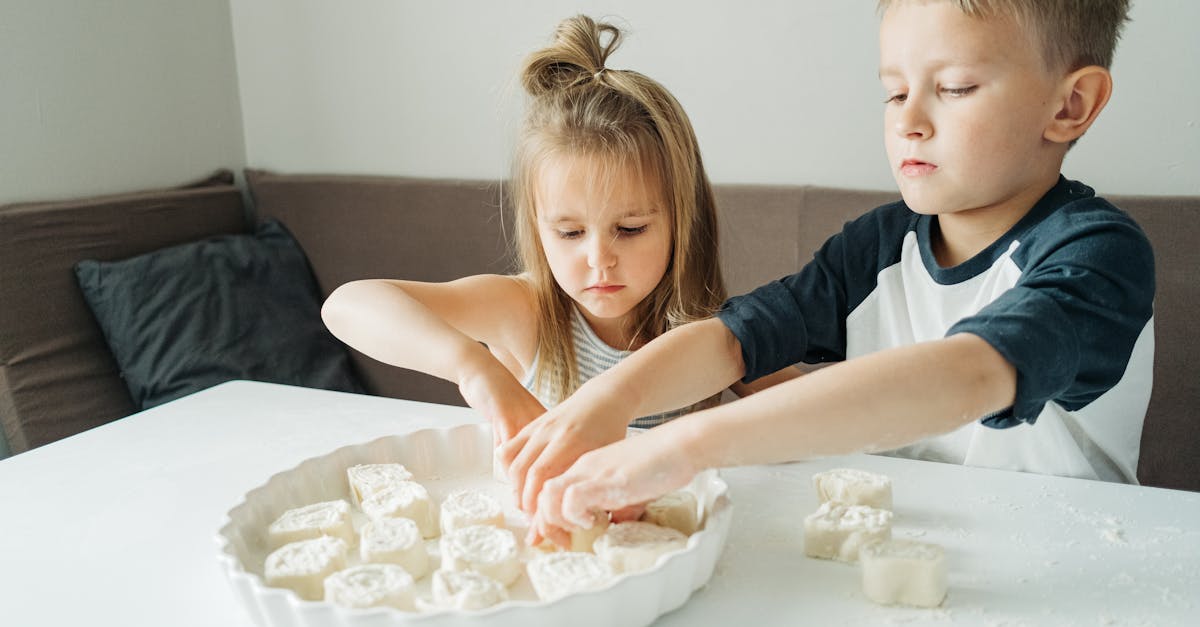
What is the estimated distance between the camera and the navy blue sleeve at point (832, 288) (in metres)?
1.20

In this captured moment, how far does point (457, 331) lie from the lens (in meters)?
1.15

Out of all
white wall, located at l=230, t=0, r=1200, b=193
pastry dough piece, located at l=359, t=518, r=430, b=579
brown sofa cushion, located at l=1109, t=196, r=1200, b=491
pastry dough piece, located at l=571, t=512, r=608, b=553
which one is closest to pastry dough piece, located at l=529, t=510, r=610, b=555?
pastry dough piece, located at l=571, t=512, r=608, b=553

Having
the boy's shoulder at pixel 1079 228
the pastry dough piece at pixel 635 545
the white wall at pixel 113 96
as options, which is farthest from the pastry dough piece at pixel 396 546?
the white wall at pixel 113 96

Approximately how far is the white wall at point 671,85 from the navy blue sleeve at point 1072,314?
33.7 inches

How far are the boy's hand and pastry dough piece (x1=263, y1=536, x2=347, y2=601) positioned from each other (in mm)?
163

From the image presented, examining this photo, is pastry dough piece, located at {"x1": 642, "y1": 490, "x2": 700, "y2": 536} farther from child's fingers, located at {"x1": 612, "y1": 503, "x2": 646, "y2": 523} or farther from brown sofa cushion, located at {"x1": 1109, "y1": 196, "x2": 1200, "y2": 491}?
brown sofa cushion, located at {"x1": 1109, "y1": 196, "x2": 1200, "y2": 491}

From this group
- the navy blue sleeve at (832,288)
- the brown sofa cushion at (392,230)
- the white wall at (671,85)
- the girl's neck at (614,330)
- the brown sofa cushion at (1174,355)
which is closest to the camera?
the navy blue sleeve at (832,288)

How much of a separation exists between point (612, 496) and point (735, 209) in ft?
4.84

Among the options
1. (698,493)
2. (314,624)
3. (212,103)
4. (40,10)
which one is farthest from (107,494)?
(212,103)

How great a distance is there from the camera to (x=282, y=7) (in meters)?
2.74

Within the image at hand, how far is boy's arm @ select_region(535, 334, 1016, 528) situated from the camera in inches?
29.2

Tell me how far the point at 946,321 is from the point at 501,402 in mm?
563

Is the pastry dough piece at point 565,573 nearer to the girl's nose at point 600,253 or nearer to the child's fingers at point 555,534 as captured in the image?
the child's fingers at point 555,534

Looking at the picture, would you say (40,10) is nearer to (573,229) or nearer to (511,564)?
(573,229)
